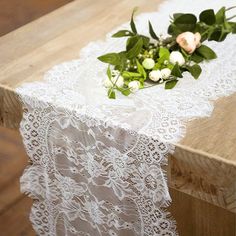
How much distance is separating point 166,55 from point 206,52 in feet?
0.42

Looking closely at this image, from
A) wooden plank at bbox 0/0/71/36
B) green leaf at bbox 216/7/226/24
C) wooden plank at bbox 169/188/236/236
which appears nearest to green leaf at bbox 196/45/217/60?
green leaf at bbox 216/7/226/24

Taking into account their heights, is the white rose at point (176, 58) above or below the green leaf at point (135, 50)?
below

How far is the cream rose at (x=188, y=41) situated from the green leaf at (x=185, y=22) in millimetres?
66

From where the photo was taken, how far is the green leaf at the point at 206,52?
133cm

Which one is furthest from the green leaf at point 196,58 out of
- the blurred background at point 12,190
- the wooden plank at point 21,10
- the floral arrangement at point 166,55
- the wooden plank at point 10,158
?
the wooden plank at point 21,10

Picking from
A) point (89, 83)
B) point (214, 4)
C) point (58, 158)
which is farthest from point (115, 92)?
point (214, 4)

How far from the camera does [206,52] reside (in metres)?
1.33

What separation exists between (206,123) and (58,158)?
36 cm

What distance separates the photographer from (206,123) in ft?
3.64

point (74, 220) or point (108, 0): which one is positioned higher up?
point (108, 0)

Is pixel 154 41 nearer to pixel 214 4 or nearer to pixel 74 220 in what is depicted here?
pixel 214 4

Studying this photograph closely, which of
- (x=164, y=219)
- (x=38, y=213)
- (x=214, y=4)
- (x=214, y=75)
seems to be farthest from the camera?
(x=214, y=4)

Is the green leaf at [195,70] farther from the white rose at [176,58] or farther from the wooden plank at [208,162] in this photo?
the wooden plank at [208,162]

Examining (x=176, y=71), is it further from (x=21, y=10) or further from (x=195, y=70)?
(x=21, y=10)
